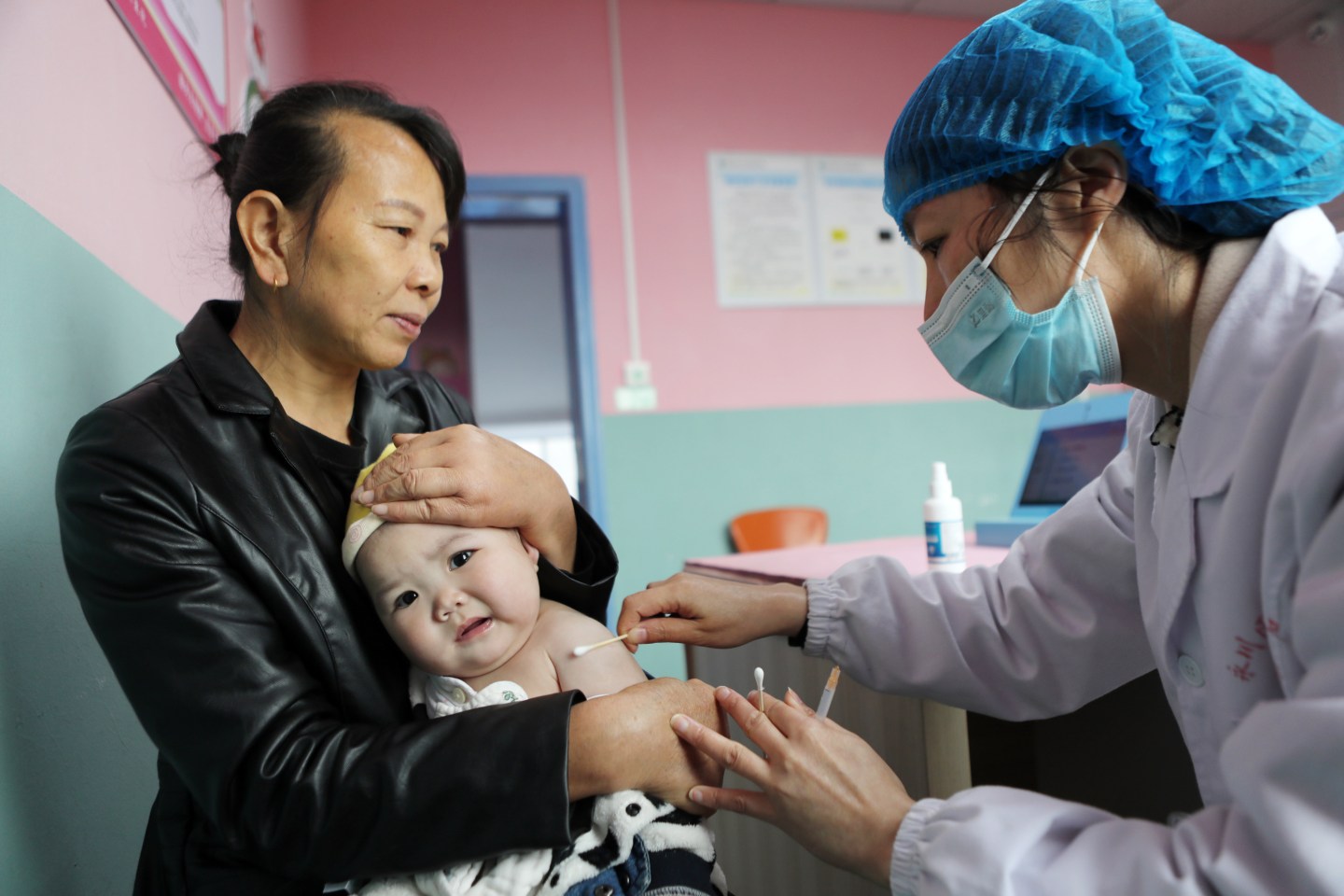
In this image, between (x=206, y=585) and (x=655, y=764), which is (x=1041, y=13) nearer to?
(x=655, y=764)

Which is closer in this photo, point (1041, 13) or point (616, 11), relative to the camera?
point (1041, 13)

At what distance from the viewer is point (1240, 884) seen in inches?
26.9

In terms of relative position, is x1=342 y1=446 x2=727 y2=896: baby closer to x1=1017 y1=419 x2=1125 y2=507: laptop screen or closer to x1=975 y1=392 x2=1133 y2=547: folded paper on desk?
x1=975 y1=392 x2=1133 y2=547: folded paper on desk

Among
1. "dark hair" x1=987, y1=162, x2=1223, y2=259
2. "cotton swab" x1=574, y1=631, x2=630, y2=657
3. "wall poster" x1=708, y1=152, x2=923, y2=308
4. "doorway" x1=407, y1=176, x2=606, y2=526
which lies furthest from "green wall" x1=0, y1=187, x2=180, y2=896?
"doorway" x1=407, y1=176, x2=606, y2=526

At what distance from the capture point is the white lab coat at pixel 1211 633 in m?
0.69

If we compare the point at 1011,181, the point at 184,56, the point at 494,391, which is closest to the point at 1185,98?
the point at 1011,181

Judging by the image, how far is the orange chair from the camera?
414cm

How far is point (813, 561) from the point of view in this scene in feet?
6.77

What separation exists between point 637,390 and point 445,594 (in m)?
3.09

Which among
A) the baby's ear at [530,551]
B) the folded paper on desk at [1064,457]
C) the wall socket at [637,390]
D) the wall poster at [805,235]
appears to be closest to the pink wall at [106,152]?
the baby's ear at [530,551]

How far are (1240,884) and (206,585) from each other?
1021 millimetres

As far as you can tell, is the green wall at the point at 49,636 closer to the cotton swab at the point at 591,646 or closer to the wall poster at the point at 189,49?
the wall poster at the point at 189,49

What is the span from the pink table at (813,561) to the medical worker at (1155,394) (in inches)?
22.5

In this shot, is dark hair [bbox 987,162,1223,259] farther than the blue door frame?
No
